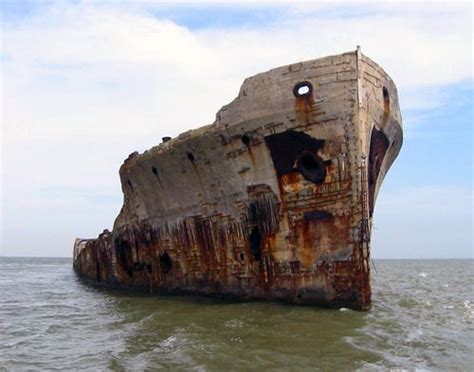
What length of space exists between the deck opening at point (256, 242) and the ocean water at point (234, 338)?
82cm

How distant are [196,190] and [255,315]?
116 inches

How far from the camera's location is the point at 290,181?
902cm

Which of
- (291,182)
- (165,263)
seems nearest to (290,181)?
(291,182)

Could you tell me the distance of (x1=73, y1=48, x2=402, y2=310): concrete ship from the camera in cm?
862

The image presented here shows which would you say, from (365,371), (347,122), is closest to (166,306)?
(347,122)

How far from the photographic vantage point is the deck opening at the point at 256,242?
30.8ft

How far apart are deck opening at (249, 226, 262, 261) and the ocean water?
2.69 ft

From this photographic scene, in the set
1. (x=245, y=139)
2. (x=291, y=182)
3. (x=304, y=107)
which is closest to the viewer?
(x=304, y=107)

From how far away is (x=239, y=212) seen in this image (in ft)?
31.6

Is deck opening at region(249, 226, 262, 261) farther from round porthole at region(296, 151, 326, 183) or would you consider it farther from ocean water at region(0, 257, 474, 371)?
round porthole at region(296, 151, 326, 183)

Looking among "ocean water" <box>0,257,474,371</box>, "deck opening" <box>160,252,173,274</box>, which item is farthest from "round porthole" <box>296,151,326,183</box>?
"deck opening" <box>160,252,173,274</box>

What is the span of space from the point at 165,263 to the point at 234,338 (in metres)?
4.88

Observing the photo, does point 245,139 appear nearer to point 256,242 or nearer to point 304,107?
point 304,107

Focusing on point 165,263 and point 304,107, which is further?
point 165,263
